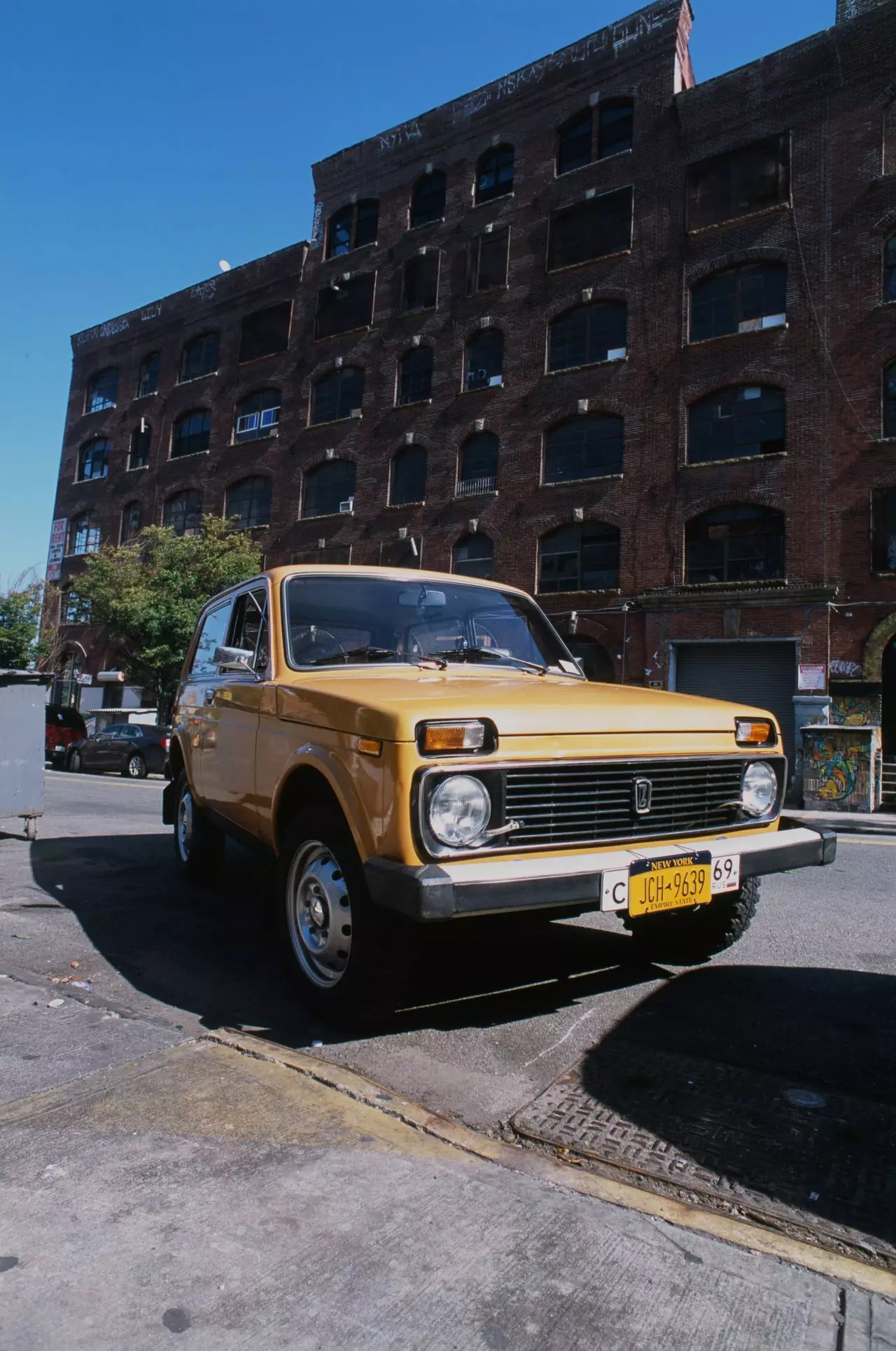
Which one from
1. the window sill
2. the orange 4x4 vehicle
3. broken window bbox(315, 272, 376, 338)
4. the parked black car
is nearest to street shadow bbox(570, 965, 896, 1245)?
the orange 4x4 vehicle

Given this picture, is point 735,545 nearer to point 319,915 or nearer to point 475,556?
point 475,556

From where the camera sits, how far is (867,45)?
21.0 meters

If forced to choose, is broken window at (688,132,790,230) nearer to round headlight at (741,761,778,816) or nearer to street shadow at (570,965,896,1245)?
round headlight at (741,761,778,816)

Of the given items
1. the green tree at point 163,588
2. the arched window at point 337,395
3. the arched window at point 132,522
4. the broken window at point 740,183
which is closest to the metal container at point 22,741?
the green tree at point 163,588

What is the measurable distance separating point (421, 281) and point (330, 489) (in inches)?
288

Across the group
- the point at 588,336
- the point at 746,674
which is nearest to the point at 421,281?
the point at 588,336

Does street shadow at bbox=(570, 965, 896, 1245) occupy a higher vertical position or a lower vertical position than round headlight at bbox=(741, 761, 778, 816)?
lower

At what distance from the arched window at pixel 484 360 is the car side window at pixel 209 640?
21.5m

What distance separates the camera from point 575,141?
25.9 metres

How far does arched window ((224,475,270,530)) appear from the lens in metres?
31.9

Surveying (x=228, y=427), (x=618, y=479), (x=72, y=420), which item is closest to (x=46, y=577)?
(x=72, y=420)

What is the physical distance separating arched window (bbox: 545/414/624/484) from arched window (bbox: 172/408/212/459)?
15.6 metres

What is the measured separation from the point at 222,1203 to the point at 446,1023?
5.03 ft

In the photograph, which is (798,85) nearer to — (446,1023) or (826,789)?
(826,789)
